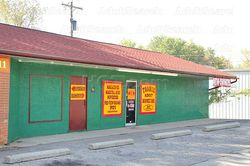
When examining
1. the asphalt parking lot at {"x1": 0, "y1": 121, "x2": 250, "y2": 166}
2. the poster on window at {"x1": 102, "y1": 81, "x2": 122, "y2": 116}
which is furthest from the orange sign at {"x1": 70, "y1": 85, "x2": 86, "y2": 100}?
the asphalt parking lot at {"x1": 0, "y1": 121, "x2": 250, "y2": 166}

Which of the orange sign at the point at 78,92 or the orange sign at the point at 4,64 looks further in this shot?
the orange sign at the point at 78,92

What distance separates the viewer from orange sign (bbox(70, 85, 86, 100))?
14.6 metres

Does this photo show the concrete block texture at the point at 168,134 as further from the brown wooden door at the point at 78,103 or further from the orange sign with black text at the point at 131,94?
the orange sign with black text at the point at 131,94

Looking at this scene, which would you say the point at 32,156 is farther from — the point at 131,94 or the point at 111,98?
the point at 131,94

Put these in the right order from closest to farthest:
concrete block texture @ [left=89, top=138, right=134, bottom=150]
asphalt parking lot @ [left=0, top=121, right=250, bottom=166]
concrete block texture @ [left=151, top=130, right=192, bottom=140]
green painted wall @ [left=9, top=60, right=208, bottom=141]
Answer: asphalt parking lot @ [left=0, top=121, right=250, bottom=166] → concrete block texture @ [left=89, top=138, right=134, bottom=150] → green painted wall @ [left=9, top=60, right=208, bottom=141] → concrete block texture @ [left=151, top=130, right=192, bottom=140]

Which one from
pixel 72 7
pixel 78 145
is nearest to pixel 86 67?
pixel 78 145

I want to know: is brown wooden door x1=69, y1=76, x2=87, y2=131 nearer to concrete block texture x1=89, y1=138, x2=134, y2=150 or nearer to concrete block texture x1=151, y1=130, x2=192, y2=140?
concrete block texture x1=151, y1=130, x2=192, y2=140

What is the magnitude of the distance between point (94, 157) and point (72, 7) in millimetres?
33075

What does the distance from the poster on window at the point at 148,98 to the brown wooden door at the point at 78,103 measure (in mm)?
3930

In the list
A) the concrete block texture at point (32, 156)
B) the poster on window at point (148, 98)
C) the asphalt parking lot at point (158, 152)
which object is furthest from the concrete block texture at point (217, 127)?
the concrete block texture at point (32, 156)

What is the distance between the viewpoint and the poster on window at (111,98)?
53.0 ft

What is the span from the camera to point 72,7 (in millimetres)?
40750

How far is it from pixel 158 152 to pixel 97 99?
5571 millimetres

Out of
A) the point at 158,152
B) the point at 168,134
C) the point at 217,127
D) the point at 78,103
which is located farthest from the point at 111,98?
the point at 158,152
